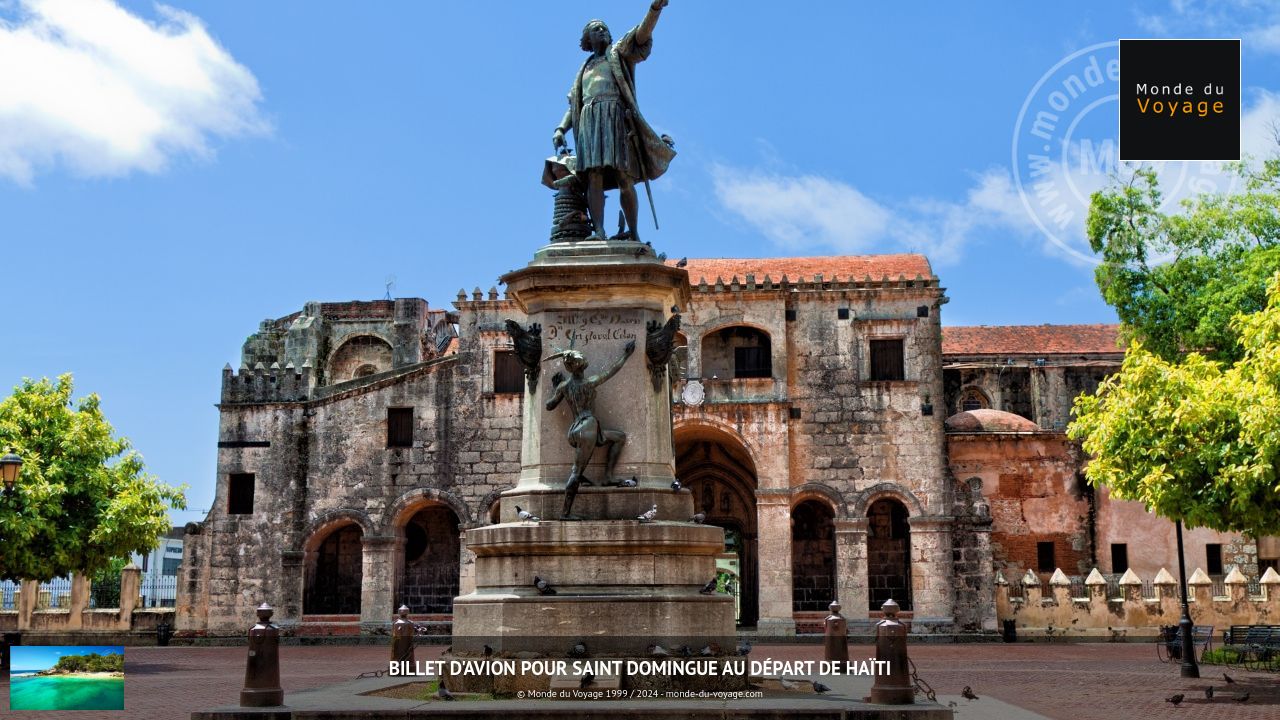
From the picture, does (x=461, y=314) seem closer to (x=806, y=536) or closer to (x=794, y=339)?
(x=794, y=339)

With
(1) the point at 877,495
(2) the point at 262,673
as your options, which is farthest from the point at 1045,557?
(2) the point at 262,673

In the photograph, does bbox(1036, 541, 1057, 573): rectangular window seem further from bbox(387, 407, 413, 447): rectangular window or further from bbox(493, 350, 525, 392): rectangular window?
bbox(387, 407, 413, 447): rectangular window

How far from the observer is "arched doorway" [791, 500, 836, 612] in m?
37.1

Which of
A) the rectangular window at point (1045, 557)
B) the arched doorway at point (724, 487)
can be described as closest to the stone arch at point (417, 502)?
the arched doorway at point (724, 487)

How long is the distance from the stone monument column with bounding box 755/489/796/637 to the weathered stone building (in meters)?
0.05

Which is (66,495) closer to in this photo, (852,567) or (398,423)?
(398,423)

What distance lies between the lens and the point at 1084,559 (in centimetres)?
3747

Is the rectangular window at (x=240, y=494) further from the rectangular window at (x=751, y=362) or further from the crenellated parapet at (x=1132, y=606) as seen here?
the crenellated parapet at (x=1132, y=606)

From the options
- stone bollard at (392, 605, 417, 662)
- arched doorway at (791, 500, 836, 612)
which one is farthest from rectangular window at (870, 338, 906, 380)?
stone bollard at (392, 605, 417, 662)

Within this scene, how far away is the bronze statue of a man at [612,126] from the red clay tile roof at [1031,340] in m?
35.8

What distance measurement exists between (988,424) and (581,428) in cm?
2909

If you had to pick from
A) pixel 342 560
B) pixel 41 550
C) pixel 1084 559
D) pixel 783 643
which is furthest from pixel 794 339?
pixel 41 550

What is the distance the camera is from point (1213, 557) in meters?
37.5

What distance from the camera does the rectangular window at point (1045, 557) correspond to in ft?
124
